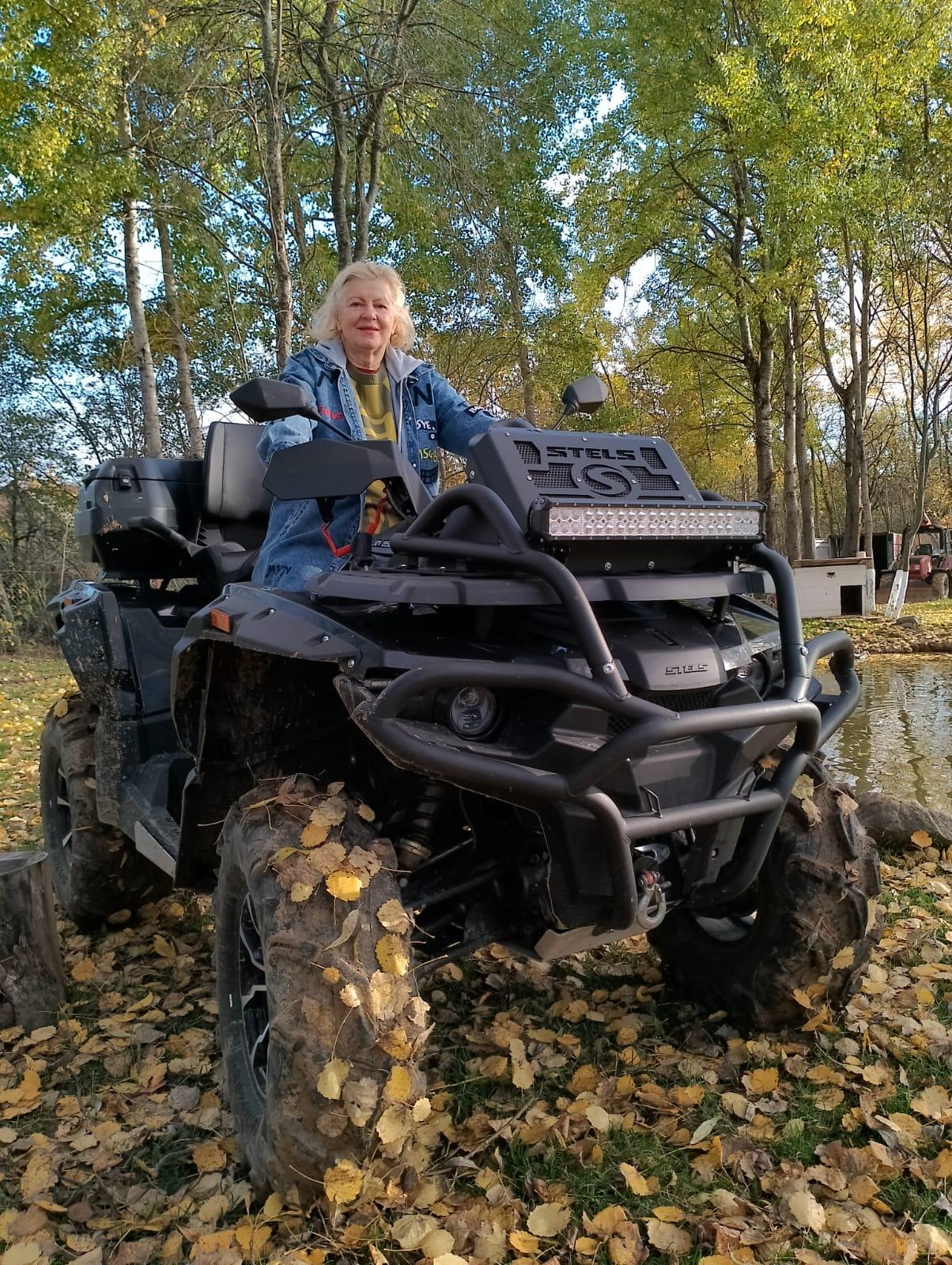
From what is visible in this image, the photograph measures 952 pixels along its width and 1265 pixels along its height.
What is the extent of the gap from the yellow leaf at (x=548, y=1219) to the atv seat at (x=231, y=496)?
94.8 inches

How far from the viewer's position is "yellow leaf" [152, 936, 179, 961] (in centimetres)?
357

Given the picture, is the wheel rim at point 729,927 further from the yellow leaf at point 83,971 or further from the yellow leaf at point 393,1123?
the yellow leaf at point 83,971

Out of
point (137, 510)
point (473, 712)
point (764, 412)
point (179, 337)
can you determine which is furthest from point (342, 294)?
point (764, 412)

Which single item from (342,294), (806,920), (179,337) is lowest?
A: (806,920)

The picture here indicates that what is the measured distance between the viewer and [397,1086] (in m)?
1.87

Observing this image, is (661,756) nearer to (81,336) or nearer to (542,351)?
(542,351)

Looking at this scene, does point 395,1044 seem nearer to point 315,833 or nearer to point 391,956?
point 391,956

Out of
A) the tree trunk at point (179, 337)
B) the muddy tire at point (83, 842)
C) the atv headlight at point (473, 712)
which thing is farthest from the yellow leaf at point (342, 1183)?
the tree trunk at point (179, 337)

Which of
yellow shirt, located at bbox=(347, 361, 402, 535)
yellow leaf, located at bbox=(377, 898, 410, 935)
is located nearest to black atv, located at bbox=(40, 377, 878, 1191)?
yellow leaf, located at bbox=(377, 898, 410, 935)

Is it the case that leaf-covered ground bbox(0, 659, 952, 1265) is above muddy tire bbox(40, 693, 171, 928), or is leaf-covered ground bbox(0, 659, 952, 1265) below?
below

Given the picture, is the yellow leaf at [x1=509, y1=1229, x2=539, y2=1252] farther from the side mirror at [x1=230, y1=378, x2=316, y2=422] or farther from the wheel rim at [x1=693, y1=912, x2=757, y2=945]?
the side mirror at [x1=230, y1=378, x2=316, y2=422]

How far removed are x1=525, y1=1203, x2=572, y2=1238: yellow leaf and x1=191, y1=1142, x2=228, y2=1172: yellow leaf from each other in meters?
0.79

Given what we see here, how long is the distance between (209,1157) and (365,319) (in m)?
2.32

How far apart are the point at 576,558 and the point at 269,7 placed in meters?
7.86
